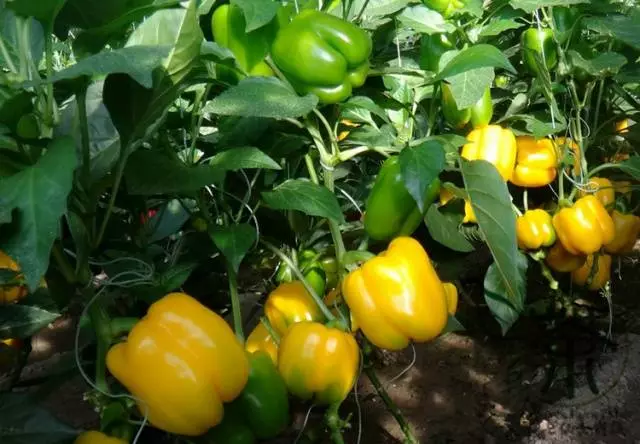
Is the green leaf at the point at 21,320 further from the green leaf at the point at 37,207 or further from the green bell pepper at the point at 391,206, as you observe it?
the green bell pepper at the point at 391,206

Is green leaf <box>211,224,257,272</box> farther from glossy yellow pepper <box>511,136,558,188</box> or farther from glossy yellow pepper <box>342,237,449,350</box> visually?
glossy yellow pepper <box>511,136,558,188</box>

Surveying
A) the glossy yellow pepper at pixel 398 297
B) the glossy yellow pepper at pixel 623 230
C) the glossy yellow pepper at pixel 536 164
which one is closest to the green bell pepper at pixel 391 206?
the glossy yellow pepper at pixel 398 297

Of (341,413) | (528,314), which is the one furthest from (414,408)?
(528,314)

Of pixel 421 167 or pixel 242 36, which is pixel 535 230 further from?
pixel 242 36

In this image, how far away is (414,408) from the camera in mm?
→ 1391

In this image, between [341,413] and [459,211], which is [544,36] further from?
[341,413]

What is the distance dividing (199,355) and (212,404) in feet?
0.18

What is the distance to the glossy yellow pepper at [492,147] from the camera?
3.67ft

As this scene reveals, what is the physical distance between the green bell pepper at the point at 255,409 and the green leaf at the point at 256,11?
0.40 m

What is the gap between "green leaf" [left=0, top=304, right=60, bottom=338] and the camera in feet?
2.63

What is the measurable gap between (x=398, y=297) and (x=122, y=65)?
439mm

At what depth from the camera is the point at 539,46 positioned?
1172 millimetres

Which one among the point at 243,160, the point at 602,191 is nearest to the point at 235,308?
the point at 243,160

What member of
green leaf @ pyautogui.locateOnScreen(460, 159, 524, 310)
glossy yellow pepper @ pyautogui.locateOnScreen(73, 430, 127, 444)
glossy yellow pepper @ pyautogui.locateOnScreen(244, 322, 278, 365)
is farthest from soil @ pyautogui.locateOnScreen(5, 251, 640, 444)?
glossy yellow pepper @ pyautogui.locateOnScreen(73, 430, 127, 444)
